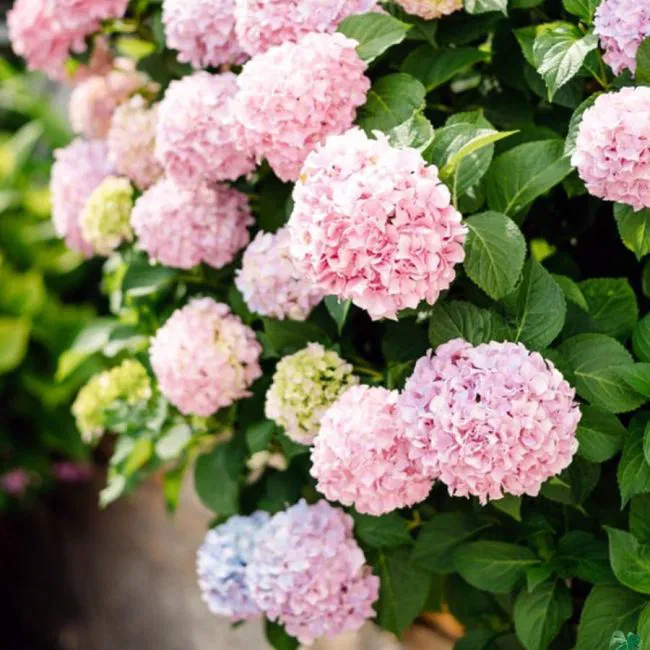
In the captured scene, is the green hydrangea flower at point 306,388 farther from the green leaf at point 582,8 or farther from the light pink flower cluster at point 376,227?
the green leaf at point 582,8

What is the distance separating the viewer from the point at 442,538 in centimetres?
115

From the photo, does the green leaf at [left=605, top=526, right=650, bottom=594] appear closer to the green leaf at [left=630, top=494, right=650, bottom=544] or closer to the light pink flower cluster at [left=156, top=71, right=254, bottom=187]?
the green leaf at [left=630, top=494, right=650, bottom=544]

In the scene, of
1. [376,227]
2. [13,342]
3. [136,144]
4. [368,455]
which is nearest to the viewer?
[376,227]

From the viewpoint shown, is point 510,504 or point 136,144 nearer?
point 510,504

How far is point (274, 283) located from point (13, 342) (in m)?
1.27

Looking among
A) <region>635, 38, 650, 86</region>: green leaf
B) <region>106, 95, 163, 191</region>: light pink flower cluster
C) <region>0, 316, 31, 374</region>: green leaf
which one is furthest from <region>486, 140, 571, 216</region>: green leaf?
<region>0, 316, 31, 374</region>: green leaf

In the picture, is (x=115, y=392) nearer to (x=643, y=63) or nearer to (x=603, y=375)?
(x=603, y=375)

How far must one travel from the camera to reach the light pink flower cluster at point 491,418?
2.93 ft

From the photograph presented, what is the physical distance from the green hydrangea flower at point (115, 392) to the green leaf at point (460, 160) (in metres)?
0.55

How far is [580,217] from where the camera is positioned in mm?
1230

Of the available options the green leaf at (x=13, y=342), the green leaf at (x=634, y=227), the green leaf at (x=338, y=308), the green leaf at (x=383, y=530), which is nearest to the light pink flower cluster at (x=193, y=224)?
the green leaf at (x=338, y=308)

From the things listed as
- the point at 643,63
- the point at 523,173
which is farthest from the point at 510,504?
the point at 643,63

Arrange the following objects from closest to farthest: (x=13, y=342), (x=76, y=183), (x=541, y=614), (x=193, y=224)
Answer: (x=541, y=614), (x=193, y=224), (x=76, y=183), (x=13, y=342)

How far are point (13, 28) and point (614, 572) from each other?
99 cm
